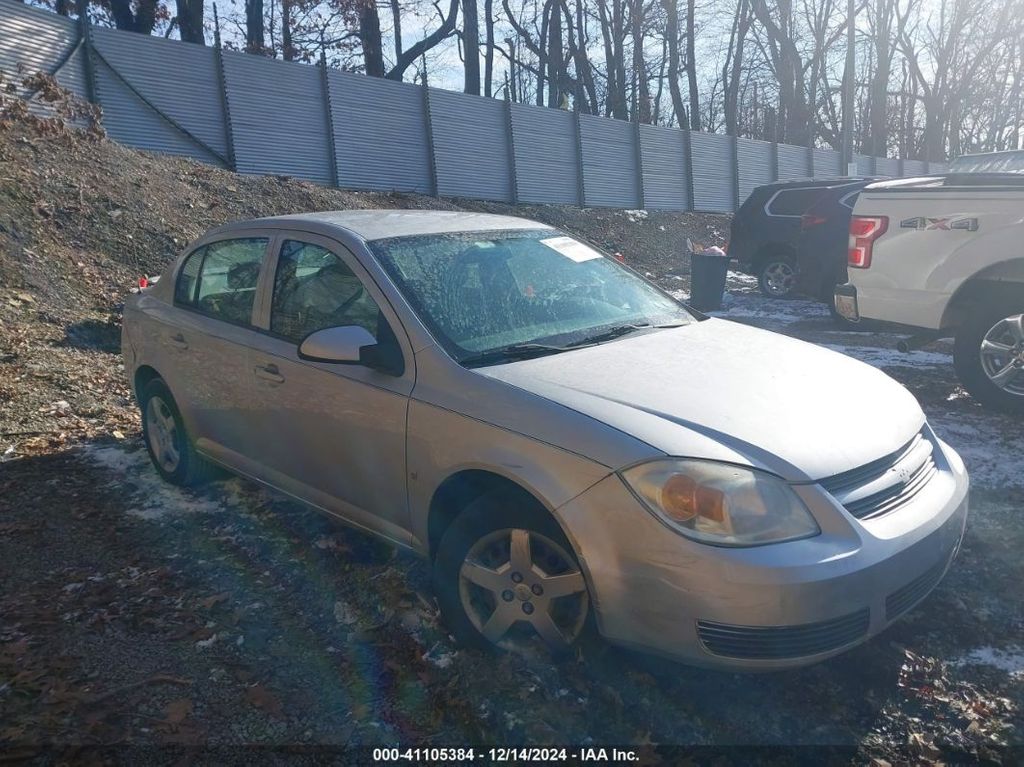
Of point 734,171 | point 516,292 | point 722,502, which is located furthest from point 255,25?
point 722,502

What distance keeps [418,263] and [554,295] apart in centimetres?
63

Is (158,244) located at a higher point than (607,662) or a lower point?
higher

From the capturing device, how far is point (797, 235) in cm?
1246

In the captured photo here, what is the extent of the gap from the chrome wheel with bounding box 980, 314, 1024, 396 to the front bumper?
11.9ft

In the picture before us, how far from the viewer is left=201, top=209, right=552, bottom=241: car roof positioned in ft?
13.0

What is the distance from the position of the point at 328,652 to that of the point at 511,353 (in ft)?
4.41

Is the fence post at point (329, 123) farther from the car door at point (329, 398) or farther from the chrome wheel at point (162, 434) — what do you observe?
the car door at point (329, 398)

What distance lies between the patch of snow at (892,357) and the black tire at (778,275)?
4.37 metres

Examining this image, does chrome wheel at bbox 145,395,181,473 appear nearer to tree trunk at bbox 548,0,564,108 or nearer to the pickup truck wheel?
the pickup truck wheel

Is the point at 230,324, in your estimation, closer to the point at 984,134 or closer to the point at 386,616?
the point at 386,616

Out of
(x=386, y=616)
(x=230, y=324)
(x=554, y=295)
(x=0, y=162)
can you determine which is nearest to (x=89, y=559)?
(x=230, y=324)

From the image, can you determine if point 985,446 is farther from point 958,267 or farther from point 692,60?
point 692,60

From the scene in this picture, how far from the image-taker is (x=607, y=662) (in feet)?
10.0

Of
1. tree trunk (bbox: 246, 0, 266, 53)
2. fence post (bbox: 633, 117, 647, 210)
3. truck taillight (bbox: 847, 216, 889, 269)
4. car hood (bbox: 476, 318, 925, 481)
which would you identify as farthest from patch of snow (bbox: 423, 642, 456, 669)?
tree trunk (bbox: 246, 0, 266, 53)
